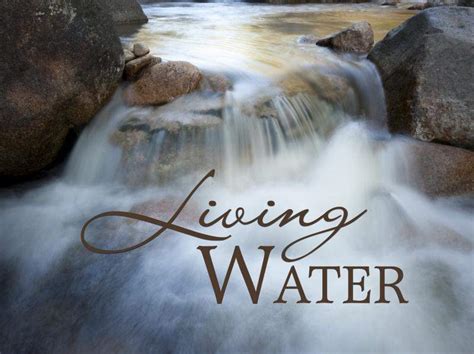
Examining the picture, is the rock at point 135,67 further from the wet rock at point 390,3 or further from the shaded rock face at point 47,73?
the wet rock at point 390,3

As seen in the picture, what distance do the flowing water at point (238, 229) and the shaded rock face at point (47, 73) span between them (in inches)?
10.8

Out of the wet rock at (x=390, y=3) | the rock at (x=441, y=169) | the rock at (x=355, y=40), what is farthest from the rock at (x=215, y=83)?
the wet rock at (x=390, y=3)

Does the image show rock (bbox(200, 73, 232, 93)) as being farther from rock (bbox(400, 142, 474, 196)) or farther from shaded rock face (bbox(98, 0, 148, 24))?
shaded rock face (bbox(98, 0, 148, 24))

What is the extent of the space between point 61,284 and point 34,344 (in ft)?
1.63

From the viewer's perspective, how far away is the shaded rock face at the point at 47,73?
321 centimetres

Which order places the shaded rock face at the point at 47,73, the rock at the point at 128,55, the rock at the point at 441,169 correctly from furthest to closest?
the rock at the point at 128,55
the rock at the point at 441,169
the shaded rock face at the point at 47,73

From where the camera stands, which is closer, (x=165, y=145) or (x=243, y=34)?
Result: (x=165, y=145)

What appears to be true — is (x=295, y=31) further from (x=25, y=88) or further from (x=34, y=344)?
(x=34, y=344)

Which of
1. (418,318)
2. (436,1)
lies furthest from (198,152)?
(436,1)

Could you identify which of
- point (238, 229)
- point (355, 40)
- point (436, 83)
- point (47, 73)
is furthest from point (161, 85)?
point (355, 40)

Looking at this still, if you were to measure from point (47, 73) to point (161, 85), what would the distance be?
1.12m

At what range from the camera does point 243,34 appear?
752cm

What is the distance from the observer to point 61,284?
298 cm

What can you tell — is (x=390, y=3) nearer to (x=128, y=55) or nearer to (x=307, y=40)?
(x=307, y=40)
